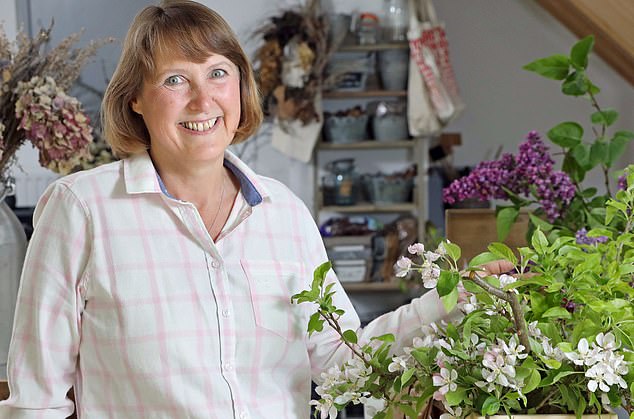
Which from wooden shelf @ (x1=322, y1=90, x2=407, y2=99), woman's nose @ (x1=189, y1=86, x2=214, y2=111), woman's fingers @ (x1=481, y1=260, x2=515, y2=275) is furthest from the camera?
wooden shelf @ (x1=322, y1=90, x2=407, y2=99)

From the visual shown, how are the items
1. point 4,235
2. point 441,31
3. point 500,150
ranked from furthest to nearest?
point 500,150 < point 441,31 < point 4,235

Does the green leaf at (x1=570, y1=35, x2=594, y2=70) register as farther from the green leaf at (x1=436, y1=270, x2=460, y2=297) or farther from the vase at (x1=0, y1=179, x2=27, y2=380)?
the vase at (x1=0, y1=179, x2=27, y2=380)

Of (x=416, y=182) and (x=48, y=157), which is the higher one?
(x=48, y=157)

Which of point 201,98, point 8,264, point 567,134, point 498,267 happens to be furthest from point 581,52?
point 8,264

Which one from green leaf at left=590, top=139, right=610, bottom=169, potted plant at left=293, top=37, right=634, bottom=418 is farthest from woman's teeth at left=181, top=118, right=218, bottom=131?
green leaf at left=590, top=139, right=610, bottom=169

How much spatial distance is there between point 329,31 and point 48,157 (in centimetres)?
310

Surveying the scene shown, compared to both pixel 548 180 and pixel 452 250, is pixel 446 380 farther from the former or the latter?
pixel 548 180

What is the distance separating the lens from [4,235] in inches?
72.8

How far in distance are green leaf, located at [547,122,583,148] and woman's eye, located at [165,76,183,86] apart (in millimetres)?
787

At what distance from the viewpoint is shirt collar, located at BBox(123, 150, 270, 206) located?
1.48m

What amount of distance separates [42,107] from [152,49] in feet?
1.56

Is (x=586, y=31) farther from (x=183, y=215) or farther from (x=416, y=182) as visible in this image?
(x=183, y=215)

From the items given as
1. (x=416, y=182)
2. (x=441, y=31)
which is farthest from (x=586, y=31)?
(x=416, y=182)

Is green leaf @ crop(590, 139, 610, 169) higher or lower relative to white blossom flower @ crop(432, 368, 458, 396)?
higher
